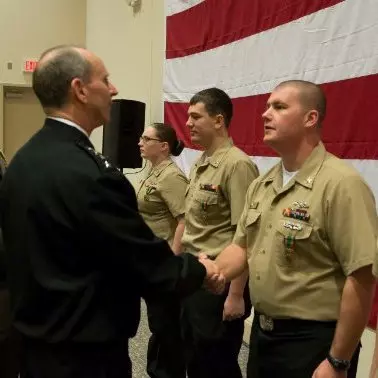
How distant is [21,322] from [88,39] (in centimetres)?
646

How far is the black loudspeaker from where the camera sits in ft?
15.2

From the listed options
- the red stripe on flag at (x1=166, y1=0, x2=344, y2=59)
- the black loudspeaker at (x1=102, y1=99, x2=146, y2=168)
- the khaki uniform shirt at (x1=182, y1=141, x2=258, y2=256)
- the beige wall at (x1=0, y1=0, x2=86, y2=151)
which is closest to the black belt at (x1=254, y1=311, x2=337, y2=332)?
the khaki uniform shirt at (x1=182, y1=141, x2=258, y2=256)

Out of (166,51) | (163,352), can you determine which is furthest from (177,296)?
(166,51)

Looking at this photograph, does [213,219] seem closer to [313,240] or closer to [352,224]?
[313,240]

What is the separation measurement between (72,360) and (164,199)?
167 centimetres

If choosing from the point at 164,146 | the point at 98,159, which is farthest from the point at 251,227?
the point at 164,146

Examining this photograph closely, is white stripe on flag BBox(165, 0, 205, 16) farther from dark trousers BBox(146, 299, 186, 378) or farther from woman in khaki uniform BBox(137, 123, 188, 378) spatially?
dark trousers BBox(146, 299, 186, 378)

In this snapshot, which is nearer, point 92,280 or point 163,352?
point 92,280

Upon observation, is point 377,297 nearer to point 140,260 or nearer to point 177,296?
point 177,296

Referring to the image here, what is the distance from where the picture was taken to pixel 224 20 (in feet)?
11.5

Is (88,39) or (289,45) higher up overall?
(88,39)

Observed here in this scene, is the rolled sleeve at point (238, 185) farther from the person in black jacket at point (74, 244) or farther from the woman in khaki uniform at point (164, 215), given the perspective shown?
the person in black jacket at point (74, 244)

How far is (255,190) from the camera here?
1.82m

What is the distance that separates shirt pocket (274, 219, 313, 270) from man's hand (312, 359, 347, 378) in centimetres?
28
